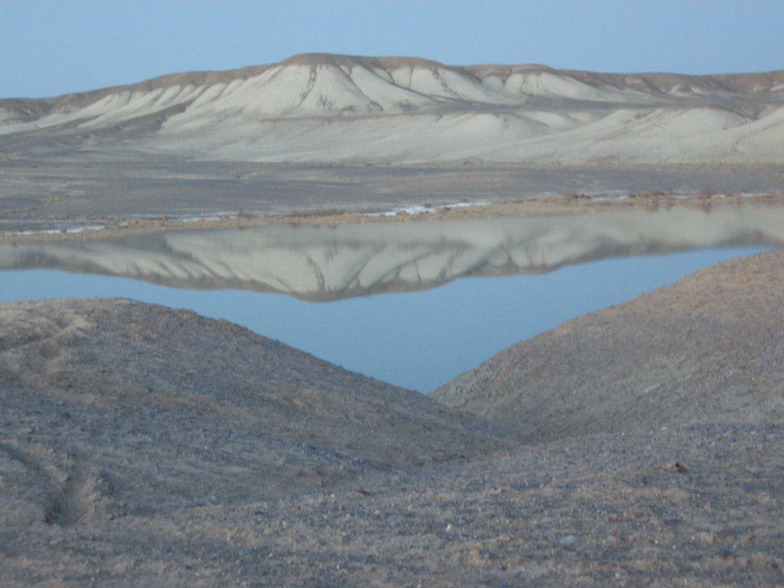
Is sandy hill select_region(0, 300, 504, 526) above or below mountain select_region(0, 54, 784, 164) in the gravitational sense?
below

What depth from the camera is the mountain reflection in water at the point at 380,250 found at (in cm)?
1944

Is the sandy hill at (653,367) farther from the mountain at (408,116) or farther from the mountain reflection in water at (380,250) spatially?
the mountain at (408,116)

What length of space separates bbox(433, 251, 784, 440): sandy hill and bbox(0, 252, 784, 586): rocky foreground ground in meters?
0.03

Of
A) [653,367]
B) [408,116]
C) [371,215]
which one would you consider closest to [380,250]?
[371,215]

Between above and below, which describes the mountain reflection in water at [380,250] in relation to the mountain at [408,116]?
below

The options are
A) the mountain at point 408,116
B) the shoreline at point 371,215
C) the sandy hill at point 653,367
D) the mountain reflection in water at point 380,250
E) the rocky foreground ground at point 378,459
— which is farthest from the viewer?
the mountain at point 408,116

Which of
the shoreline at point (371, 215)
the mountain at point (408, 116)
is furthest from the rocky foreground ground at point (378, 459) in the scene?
the mountain at point (408, 116)

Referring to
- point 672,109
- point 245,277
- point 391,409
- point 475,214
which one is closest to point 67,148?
point 672,109

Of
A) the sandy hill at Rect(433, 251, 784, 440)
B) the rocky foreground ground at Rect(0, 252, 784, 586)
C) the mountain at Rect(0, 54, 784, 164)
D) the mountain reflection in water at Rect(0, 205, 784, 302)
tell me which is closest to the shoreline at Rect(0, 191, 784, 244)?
the mountain reflection in water at Rect(0, 205, 784, 302)

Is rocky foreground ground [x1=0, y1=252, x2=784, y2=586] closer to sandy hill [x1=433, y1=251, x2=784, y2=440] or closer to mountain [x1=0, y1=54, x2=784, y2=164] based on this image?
sandy hill [x1=433, y1=251, x2=784, y2=440]

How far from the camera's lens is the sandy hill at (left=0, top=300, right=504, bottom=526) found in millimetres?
5906

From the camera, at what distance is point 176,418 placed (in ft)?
24.1

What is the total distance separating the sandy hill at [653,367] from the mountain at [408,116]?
40.3 m

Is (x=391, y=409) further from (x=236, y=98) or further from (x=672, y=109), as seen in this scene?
(x=236, y=98)
